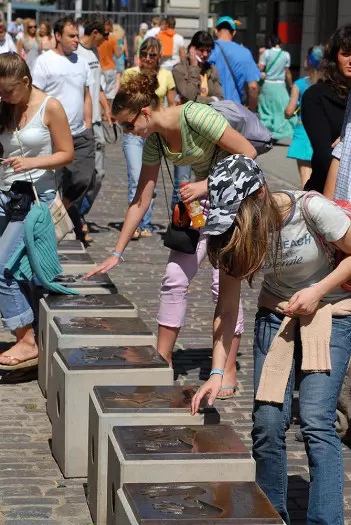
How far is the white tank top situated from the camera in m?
6.93

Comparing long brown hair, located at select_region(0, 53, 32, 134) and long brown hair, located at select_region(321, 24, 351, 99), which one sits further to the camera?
long brown hair, located at select_region(0, 53, 32, 134)

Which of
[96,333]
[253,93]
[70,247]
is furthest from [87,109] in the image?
[96,333]

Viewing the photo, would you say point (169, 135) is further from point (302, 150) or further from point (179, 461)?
point (302, 150)

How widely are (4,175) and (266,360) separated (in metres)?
2.96

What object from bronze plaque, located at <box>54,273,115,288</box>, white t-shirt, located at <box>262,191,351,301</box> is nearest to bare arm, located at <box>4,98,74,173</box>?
bronze plaque, located at <box>54,273,115,288</box>

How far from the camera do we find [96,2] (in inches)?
2330

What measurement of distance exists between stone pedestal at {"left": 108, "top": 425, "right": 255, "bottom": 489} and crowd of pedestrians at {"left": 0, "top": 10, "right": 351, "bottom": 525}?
24 centimetres

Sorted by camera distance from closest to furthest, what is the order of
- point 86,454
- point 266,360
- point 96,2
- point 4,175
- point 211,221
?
point 211,221 < point 266,360 < point 86,454 < point 4,175 < point 96,2

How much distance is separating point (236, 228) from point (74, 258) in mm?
3891

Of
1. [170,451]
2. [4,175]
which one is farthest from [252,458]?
[4,175]

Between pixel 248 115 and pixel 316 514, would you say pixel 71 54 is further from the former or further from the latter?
pixel 316 514

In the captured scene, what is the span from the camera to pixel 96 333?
5.98 meters

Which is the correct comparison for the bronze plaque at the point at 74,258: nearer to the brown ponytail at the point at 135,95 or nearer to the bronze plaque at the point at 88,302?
the bronze plaque at the point at 88,302

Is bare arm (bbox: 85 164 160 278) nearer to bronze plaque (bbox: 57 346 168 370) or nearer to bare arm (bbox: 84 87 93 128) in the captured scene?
bronze plaque (bbox: 57 346 168 370)
